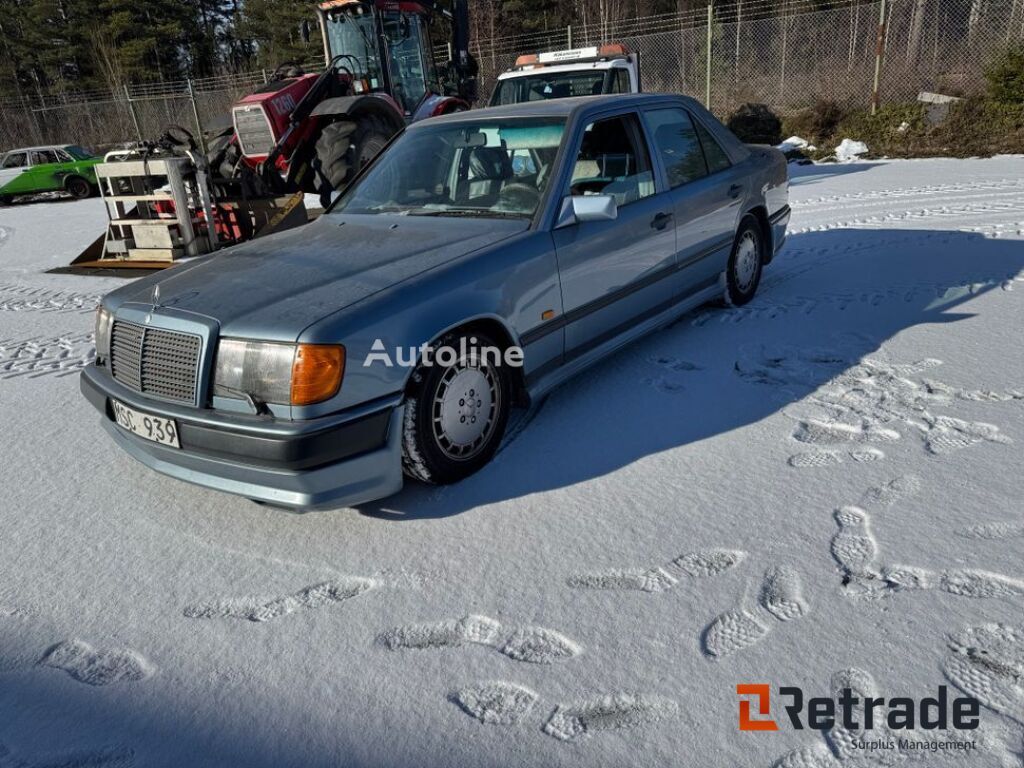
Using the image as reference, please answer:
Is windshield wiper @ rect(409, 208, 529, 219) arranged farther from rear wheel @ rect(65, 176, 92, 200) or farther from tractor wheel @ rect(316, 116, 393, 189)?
rear wheel @ rect(65, 176, 92, 200)

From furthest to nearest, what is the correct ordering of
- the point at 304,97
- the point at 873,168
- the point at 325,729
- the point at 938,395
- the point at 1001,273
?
the point at 873,168, the point at 304,97, the point at 1001,273, the point at 938,395, the point at 325,729

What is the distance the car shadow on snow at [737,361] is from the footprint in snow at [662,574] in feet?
2.01

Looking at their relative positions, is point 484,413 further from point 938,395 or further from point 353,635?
point 938,395

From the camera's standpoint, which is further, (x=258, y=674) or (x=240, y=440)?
(x=240, y=440)

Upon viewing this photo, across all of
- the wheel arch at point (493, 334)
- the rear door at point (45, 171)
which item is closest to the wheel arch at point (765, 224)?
the wheel arch at point (493, 334)

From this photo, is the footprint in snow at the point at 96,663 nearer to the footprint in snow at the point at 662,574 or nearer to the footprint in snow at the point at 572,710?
the footprint in snow at the point at 572,710

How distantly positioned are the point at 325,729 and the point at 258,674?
0.33 meters

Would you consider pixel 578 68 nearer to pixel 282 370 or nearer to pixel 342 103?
pixel 342 103

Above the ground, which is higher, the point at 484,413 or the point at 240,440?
the point at 240,440

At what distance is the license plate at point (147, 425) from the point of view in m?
2.70

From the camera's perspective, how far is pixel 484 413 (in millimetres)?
3148

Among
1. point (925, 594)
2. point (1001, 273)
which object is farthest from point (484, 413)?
point (1001, 273)

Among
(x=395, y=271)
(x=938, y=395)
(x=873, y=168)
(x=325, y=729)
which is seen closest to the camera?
(x=325, y=729)

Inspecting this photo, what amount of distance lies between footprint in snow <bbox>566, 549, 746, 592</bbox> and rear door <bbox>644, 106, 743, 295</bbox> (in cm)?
217
